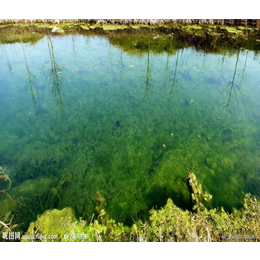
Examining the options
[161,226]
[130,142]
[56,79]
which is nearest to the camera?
[161,226]

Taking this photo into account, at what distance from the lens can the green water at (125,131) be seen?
234 centimetres

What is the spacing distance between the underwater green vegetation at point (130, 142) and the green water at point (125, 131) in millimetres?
16

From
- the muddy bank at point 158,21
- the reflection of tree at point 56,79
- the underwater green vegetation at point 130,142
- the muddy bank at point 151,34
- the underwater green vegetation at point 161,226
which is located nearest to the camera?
the underwater green vegetation at point 161,226

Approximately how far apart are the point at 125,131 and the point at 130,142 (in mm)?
255

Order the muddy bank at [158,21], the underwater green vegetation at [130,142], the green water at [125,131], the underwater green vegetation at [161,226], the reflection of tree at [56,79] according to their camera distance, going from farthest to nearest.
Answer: the muddy bank at [158,21]
the reflection of tree at [56,79]
the green water at [125,131]
the underwater green vegetation at [130,142]
the underwater green vegetation at [161,226]

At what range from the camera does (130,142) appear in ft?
9.75

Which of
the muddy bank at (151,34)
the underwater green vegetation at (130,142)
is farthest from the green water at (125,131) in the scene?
the muddy bank at (151,34)

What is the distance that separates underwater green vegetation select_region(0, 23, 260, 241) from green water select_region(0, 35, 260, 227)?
2cm

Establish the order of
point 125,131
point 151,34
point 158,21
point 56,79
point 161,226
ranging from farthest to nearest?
point 158,21 < point 151,34 < point 56,79 < point 125,131 < point 161,226

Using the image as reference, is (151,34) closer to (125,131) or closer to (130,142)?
(125,131)

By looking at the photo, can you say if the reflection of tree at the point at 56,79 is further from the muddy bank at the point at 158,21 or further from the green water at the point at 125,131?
the muddy bank at the point at 158,21

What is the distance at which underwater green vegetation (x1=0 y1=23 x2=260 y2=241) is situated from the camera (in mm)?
2092

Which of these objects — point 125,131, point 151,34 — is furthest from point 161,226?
point 151,34

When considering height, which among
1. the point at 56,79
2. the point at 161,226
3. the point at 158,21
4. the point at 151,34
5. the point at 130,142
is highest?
the point at 158,21
